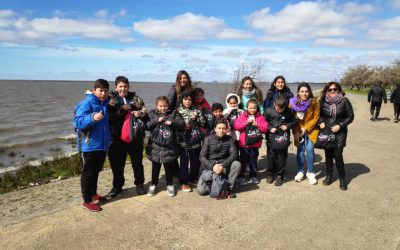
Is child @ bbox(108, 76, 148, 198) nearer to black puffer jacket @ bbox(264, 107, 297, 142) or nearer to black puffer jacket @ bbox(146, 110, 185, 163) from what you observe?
black puffer jacket @ bbox(146, 110, 185, 163)

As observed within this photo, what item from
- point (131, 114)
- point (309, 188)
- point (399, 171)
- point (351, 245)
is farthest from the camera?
point (399, 171)

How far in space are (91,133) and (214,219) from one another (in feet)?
6.96

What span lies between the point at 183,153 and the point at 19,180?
440cm

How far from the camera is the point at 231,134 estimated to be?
224 inches

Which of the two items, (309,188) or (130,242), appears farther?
Result: (309,188)

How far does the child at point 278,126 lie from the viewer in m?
5.47

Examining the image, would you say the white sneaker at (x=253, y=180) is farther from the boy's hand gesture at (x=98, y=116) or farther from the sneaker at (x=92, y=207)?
the boy's hand gesture at (x=98, y=116)

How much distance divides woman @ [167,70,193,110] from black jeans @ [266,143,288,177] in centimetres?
191

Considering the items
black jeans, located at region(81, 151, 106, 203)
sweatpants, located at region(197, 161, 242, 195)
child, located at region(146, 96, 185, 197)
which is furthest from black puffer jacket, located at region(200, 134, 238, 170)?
black jeans, located at region(81, 151, 106, 203)

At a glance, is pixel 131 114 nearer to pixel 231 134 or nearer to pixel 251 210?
pixel 231 134

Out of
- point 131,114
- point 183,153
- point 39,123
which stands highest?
point 131,114

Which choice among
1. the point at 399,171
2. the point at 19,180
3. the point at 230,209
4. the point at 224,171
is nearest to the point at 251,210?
the point at 230,209

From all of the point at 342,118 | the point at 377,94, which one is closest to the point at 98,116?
the point at 342,118

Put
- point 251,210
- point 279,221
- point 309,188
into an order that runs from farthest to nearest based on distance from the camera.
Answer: point 309,188, point 251,210, point 279,221
